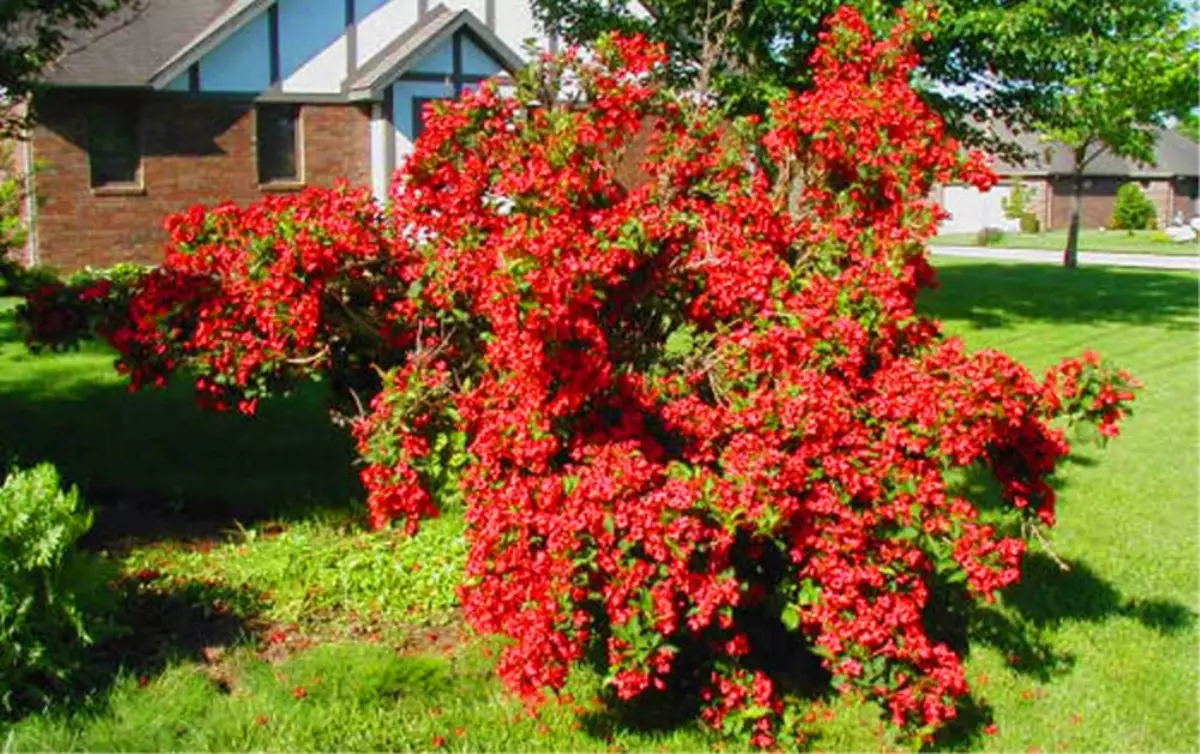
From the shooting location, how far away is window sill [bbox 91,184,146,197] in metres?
19.1

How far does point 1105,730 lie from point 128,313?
4324 millimetres

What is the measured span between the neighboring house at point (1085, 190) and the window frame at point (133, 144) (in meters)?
36.6

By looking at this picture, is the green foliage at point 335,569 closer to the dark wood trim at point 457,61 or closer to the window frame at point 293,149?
the window frame at point 293,149

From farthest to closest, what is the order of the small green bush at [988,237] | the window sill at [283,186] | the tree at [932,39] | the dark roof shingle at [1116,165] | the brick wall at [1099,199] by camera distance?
the brick wall at [1099,199]
the dark roof shingle at [1116,165]
the small green bush at [988,237]
the window sill at [283,186]
the tree at [932,39]

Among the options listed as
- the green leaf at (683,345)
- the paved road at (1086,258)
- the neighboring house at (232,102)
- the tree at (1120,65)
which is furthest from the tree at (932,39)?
the paved road at (1086,258)

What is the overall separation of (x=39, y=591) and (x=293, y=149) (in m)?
17.3

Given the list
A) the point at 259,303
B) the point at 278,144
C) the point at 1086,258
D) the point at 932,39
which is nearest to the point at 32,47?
the point at 259,303

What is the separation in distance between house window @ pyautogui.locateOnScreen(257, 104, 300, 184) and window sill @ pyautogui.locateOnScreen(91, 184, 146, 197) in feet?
6.22

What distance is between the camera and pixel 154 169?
1961 cm

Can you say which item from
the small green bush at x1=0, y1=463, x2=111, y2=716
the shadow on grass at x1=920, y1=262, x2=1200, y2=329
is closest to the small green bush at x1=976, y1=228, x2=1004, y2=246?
the shadow on grass at x1=920, y1=262, x2=1200, y2=329

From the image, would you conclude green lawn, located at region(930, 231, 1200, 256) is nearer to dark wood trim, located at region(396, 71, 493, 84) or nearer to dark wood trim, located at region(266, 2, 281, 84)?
dark wood trim, located at region(396, 71, 493, 84)

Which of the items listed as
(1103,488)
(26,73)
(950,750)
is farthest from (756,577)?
(26,73)

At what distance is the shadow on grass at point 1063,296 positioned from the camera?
656 inches

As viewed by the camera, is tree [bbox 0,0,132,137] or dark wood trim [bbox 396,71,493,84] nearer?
tree [bbox 0,0,132,137]
